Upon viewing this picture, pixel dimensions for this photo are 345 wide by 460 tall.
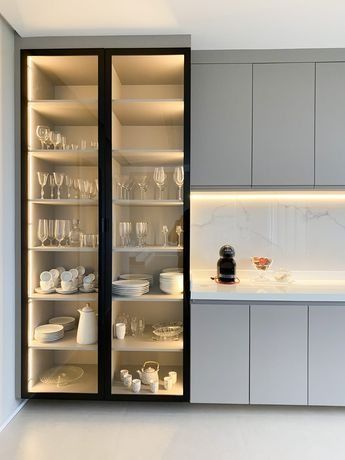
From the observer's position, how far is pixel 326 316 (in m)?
2.20

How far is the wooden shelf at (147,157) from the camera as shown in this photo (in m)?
2.26

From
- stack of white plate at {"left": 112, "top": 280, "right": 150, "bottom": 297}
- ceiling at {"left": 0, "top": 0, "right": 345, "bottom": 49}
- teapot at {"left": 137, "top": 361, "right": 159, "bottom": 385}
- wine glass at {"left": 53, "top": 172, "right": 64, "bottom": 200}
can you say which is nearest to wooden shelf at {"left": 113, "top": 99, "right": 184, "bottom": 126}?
ceiling at {"left": 0, "top": 0, "right": 345, "bottom": 49}

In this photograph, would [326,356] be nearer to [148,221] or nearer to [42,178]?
[148,221]

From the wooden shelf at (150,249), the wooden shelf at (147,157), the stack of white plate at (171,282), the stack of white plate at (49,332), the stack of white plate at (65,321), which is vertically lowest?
the stack of white plate at (49,332)

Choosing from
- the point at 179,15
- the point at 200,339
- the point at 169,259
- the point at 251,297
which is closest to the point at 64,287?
the point at 169,259

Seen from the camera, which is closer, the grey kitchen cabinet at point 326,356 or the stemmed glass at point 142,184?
the grey kitchen cabinet at point 326,356

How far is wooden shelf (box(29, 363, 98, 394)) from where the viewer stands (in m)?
2.28

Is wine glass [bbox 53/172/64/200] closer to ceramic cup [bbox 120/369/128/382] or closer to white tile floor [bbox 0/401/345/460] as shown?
ceramic cup [bbox 120/369/128/382]

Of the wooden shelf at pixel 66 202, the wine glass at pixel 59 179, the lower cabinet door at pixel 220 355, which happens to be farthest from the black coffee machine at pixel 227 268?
the wine glass at pixel 59 179

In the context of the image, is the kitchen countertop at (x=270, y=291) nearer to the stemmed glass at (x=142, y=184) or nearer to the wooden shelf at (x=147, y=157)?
the stemmed glass at (x=142, y=184)

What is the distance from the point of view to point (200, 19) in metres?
2.04

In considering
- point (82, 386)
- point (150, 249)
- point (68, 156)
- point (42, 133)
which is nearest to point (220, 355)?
point (150, 249)

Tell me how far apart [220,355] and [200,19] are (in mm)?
2073

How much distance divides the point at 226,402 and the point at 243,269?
3.21ft
